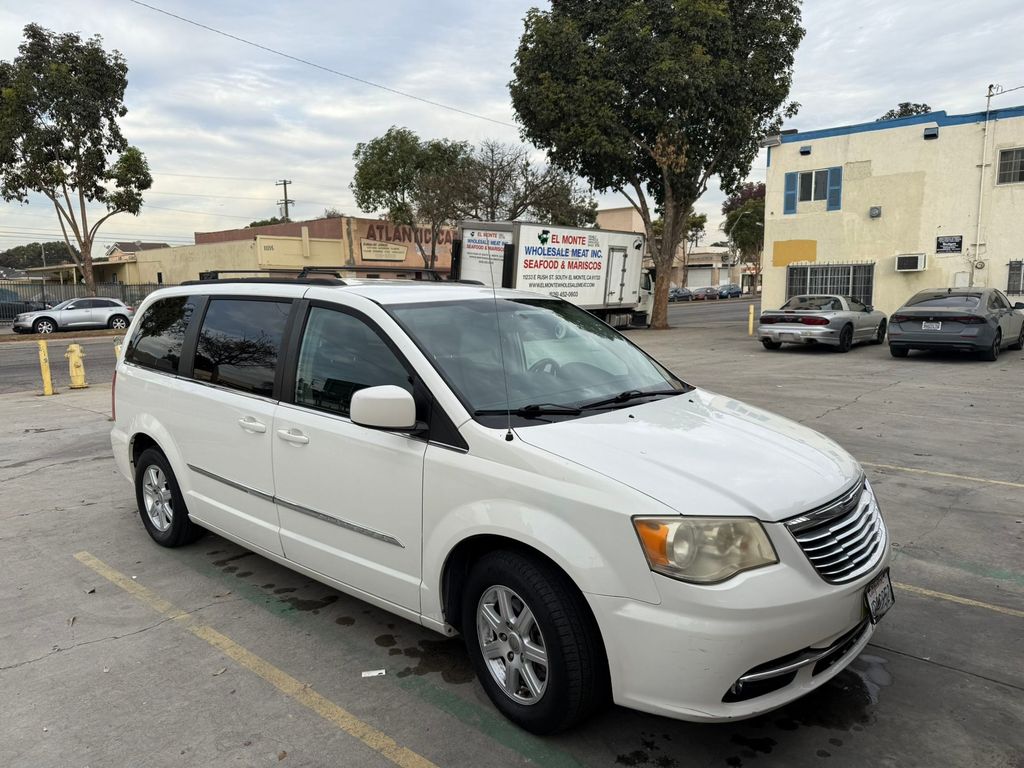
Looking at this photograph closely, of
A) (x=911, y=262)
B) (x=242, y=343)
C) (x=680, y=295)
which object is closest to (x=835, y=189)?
(x=911, y=262)

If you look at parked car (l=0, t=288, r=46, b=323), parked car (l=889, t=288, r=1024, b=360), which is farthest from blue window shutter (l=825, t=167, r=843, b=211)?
parked car (l=0, t=288, r=46, b=323)

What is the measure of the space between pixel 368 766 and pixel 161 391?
2.94m

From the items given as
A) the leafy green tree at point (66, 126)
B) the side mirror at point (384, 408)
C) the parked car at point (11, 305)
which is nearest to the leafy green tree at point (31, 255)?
the parked car at point (11, 305)

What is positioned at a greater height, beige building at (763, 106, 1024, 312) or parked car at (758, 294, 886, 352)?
beige building at (763, 106, 1024, 312)

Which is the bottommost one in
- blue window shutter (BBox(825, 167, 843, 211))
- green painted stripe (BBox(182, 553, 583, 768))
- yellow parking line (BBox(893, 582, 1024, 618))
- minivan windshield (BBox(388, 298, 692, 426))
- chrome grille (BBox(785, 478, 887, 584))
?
green painted stripe (BBox(182, 553, 583, 768))

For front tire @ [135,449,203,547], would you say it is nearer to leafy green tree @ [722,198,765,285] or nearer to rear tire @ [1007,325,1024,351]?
rear tire @ [1007,325,1024,351]

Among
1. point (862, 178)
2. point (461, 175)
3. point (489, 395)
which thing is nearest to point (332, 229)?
point (461, 175)

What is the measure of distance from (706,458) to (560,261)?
1974 centimetres

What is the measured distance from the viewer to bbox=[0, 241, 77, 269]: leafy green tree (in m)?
113

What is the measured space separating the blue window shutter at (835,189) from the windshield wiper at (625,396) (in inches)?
909

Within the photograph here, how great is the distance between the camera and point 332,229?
4425cm

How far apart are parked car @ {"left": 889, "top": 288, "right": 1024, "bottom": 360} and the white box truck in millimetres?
7272

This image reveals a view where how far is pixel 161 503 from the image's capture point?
4832 mm

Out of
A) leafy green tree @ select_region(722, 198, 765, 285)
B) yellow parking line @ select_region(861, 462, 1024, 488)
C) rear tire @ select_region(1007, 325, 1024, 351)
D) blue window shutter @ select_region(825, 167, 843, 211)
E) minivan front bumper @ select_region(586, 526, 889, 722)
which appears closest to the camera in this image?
minivan front bumper @ select_region(586, 526, 889, 722)
